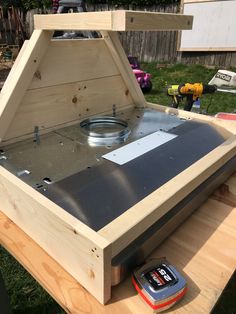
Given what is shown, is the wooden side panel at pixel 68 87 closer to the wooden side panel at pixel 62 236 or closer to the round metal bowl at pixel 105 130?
the round metal bowl at pixel 105 130

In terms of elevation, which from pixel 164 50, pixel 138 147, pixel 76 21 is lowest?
pixel 164 50

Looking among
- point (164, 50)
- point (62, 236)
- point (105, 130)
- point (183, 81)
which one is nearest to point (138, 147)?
point (105, 130)

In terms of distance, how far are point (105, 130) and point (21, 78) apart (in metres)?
0.34

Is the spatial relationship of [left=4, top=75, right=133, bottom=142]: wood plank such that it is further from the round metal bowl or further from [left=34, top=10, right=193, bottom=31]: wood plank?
[left=34, top=10, right=193, bottom=31]: wood plank

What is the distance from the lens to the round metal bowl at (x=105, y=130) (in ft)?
3.09

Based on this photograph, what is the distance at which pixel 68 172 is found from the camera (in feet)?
2.49

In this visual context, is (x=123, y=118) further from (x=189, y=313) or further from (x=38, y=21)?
(x=189, y=313)

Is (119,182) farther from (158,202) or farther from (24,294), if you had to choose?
(24,294)

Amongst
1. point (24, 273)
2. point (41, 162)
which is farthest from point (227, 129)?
point (24, 273)

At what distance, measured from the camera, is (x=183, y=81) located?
4375 millimetres

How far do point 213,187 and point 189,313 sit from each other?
412 millimetres

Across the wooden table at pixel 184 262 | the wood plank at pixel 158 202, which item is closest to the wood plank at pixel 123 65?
the wood plank at pixel 158 202

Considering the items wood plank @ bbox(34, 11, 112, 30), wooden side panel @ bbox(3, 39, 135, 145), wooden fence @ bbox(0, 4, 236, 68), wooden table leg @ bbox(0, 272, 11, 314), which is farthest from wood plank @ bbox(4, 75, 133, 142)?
wooden fence @ bbox(0, 4, 236, 68)

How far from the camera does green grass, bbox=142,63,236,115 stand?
325 centimetres
